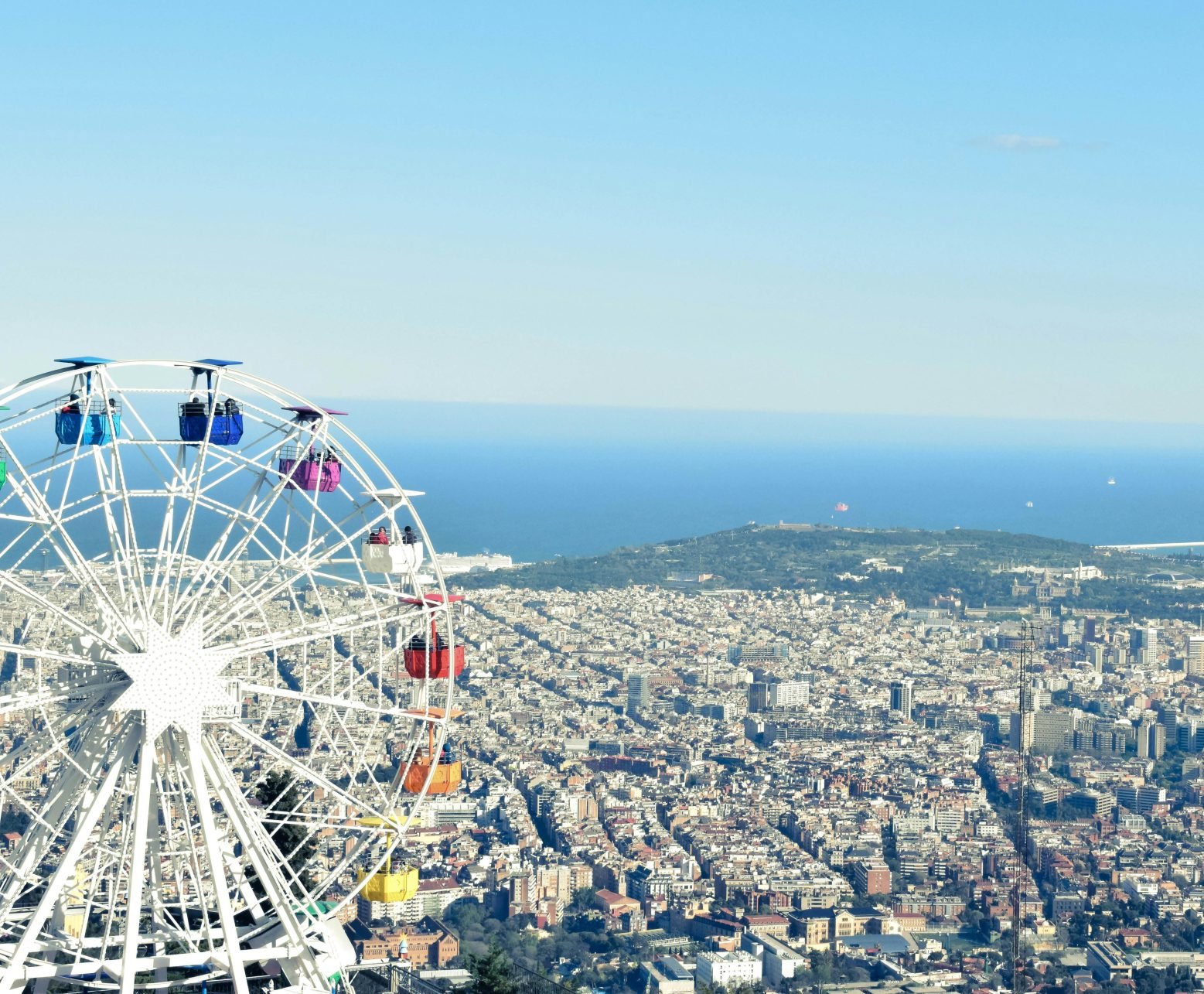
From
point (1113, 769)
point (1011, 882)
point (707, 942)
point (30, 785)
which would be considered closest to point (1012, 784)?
point (1113, 769)

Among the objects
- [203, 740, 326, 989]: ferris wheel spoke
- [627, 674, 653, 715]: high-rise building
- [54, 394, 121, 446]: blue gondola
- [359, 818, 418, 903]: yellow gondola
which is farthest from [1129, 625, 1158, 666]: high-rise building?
[54, 394, 121, 446]: blue gondola

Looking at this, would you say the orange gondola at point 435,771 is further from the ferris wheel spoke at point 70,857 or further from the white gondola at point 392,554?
the ferris wheel spoke at point 70,857

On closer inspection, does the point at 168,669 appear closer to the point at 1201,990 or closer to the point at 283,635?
the point at 283,635

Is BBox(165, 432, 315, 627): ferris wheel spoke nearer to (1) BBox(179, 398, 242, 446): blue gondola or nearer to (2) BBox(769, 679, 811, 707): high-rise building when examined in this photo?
(1) BBox(179, 398, 242, 446): blue gondola

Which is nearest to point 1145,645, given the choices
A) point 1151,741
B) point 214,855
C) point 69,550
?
point 1151,741

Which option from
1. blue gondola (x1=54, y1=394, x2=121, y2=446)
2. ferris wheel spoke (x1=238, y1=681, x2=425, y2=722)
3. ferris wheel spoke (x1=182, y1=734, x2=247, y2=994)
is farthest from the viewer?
blue gondola (x1=54, y1=394, x2=121, y2=446)
